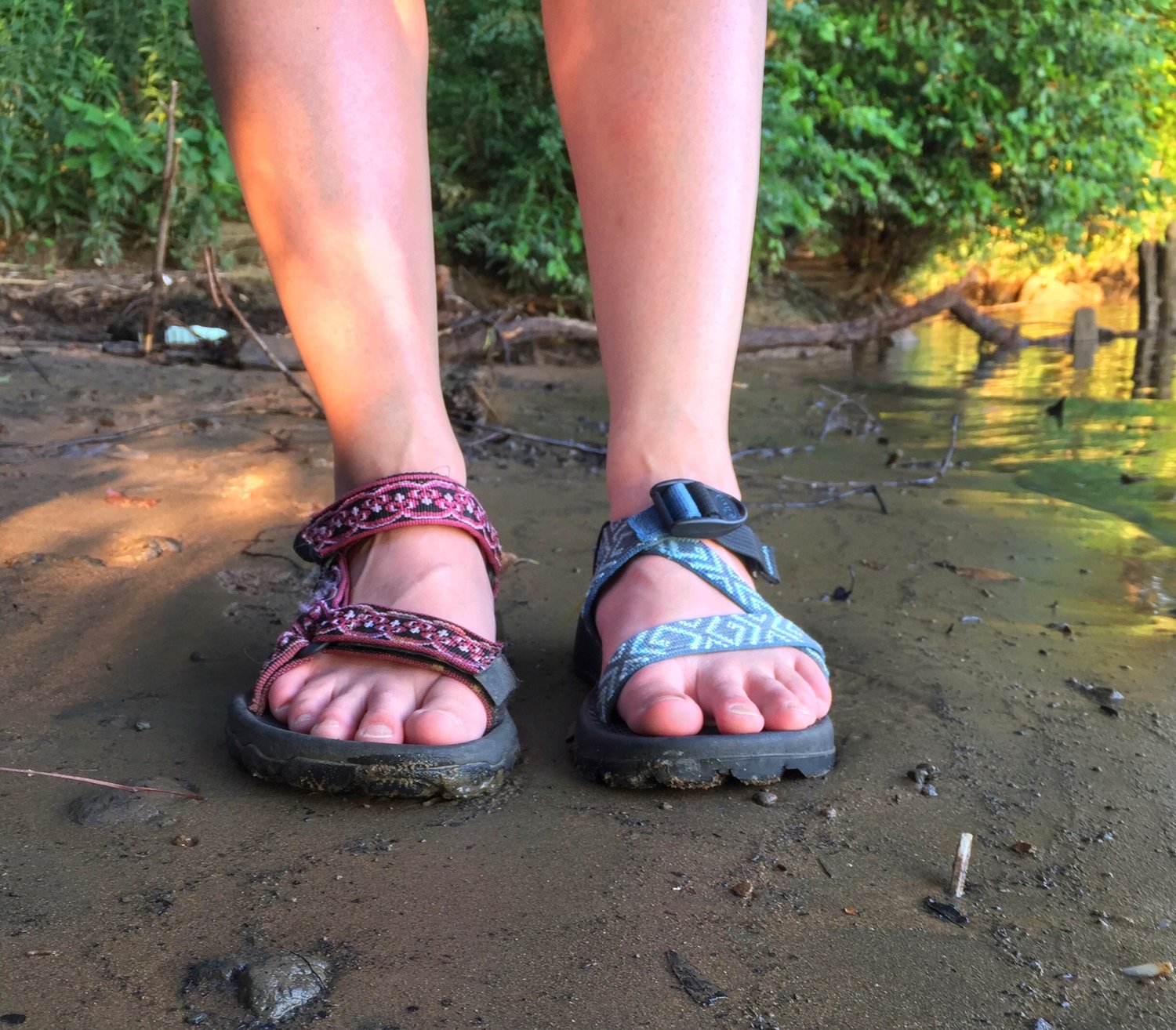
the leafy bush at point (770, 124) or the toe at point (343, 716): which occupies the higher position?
the leafy bush at point (770, 124)

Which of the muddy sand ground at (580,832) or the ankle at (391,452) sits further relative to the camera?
the ankle at (391,452)

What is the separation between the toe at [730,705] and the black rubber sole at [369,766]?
238 millimetres

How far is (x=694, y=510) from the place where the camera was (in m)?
1.33

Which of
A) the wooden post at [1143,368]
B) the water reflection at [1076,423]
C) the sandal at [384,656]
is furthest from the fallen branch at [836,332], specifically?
the sandal at [384,656]

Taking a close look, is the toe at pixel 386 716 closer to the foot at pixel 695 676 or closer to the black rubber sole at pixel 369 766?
the black rubber sole at pixel 369 766

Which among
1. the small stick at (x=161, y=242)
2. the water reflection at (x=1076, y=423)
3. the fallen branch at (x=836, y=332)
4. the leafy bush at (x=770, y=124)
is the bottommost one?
the water reflection at (x=1076, y=423)

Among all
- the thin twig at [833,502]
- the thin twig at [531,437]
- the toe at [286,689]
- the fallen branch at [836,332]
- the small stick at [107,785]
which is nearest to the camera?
the small stick at [107,785]

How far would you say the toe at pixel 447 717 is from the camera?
1.08 meters

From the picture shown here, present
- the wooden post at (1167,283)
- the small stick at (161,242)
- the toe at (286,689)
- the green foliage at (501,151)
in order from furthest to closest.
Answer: the wooden post at (1167,283) < the green foliage at (501,151) < the small stick at (161,242) < the toe at (286,689)

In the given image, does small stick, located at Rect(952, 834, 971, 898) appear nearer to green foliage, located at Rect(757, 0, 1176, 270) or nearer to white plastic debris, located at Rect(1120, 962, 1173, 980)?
white plastic debris, located at Rect(1120, 962, 1173, 980)

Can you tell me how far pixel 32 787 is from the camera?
104 centimetres

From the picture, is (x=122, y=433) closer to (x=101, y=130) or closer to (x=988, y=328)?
(x=101, y=130)

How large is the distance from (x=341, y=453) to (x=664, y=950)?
82 centimetres

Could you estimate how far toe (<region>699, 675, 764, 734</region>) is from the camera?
1107 millimetres
